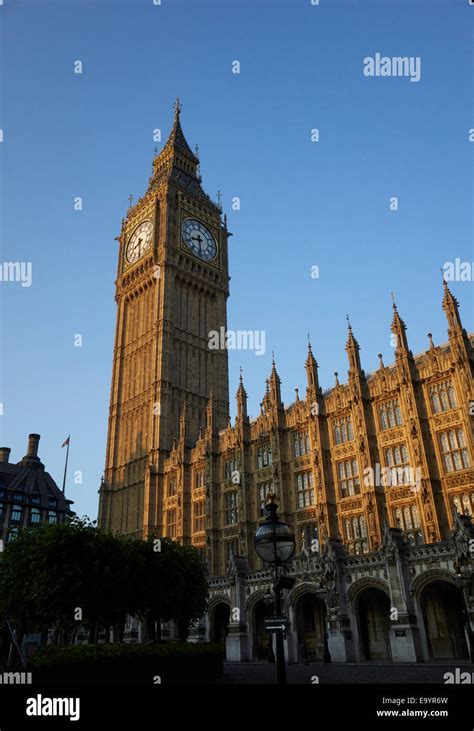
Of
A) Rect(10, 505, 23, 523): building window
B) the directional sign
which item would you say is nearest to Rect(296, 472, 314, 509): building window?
the directional sign

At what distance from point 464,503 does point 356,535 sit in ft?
31.8

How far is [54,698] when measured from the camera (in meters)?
8.34

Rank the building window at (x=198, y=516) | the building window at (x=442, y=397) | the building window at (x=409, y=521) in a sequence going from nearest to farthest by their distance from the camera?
the building window at (x=409, y=521) < the building window at (x=442, y=397) < the building window at (x=198, y=516)

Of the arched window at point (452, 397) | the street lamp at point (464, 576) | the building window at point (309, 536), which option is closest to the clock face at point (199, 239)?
the building window at point (309, 536)

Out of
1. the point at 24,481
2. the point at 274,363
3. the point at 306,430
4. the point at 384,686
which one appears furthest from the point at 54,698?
the point at 24,481

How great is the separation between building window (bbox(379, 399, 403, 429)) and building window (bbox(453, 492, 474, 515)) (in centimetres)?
748

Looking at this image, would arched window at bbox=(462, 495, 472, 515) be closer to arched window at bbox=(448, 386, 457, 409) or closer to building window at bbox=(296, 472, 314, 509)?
arched window at bbox=(448, 386, 457, 409)

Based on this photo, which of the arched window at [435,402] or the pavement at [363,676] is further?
the arched window at [435,402]

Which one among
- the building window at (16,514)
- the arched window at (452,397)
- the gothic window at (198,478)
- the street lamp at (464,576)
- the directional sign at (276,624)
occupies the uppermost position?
the building window at (16,514)

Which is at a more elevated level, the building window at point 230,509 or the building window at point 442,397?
the building window at point 442,397

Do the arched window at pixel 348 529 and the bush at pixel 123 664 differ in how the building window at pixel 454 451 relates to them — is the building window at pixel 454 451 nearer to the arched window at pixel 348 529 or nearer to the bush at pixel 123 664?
the arched window at pixel 348 529

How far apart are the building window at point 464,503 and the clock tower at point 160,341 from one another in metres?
35.3

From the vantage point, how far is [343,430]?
47812mm

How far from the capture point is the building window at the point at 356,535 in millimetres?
43406
